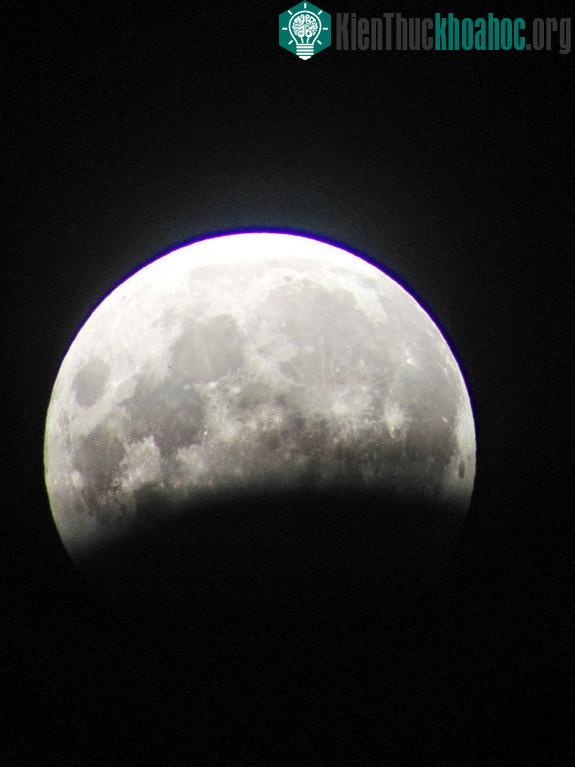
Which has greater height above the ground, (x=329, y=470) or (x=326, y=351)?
(x=326, y=351)

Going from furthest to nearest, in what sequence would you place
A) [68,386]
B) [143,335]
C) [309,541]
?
1. [68,386]
2. [143,335]
3. [309,541]

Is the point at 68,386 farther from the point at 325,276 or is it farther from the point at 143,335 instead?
the point at 325,276

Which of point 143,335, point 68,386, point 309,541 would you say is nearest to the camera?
point 309,541

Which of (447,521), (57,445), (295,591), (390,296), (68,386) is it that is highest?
(390,296)

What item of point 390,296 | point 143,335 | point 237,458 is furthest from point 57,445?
point 390,296

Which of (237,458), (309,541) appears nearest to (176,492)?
(237,458)

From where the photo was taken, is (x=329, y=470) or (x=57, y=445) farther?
(x=57, y=445)
